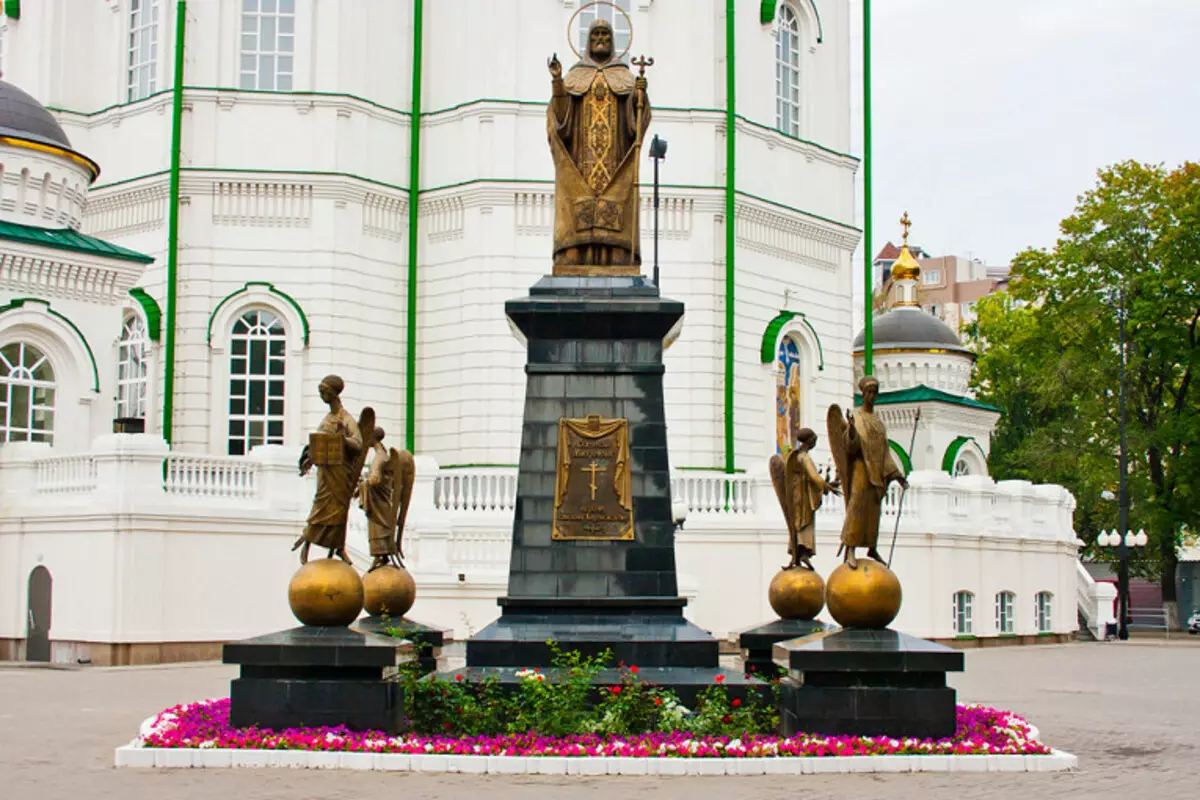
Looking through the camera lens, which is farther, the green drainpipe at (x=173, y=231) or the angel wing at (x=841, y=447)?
the green drainpipe at (x=173, y=231)

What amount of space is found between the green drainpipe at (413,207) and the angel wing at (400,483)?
62.9ft

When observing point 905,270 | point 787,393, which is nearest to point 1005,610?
point 787,393

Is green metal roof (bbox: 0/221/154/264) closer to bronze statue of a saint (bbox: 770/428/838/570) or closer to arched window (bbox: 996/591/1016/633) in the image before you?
arched window (bbox: 996/591/1016/633)

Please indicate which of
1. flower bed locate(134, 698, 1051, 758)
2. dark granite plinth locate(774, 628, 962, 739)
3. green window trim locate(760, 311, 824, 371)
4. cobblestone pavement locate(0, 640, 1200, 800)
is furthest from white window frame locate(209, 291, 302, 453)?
dark granite plinth locate(774, 628, 962, 739)

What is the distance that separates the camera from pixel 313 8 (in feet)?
117

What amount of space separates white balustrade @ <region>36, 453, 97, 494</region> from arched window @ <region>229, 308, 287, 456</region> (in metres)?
7.45

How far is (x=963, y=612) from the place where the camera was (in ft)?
107

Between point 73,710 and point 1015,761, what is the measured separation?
10.2 m

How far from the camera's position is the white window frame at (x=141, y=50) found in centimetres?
3656

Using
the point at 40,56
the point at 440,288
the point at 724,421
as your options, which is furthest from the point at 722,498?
the point at 40,56

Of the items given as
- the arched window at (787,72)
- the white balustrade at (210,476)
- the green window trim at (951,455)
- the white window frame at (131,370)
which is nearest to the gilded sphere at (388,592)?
the white balustrade at (210,476)

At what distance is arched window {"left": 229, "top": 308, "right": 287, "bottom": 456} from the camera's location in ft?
114

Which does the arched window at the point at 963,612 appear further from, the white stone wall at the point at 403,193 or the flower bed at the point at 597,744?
the flower bed at the point at 597,744

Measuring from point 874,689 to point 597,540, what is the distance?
2.92 metres
